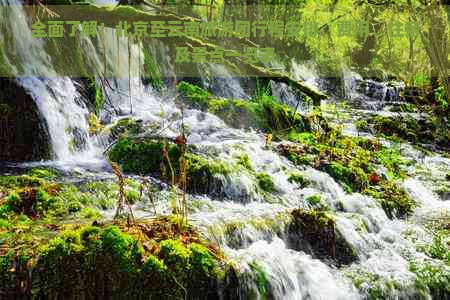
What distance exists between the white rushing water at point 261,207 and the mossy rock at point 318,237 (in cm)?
7

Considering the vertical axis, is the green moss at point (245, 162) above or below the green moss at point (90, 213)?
below

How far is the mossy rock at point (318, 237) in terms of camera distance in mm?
5652

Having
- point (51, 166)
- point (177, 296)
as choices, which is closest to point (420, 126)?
point (51, 166)

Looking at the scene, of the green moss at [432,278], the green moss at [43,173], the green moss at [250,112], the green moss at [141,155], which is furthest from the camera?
the green moss at [250,112]

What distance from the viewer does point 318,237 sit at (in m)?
5.85

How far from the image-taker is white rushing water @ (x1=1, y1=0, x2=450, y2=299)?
15.8 feet

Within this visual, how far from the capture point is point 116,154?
23.9 feet

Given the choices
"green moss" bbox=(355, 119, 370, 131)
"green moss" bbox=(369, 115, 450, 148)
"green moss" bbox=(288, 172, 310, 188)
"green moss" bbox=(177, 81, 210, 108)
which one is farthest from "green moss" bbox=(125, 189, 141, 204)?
"green moss" bbox=(355, 119, 370, 131)

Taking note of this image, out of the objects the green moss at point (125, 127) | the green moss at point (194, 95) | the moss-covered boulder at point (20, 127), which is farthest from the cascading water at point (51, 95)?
the green moss at point (194, 95)

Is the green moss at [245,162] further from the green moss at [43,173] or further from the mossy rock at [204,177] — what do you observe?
the green moss at [43,173]

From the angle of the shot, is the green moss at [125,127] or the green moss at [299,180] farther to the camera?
the green moss at [125,127]

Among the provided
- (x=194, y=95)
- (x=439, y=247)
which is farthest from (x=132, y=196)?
(x=194, y=95)

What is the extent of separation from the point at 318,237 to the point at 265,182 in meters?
1.57

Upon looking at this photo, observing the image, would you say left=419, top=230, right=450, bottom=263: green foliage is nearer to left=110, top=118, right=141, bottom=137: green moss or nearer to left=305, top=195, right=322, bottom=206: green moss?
left=305, top=195, right=322, bottom=206: green moss
